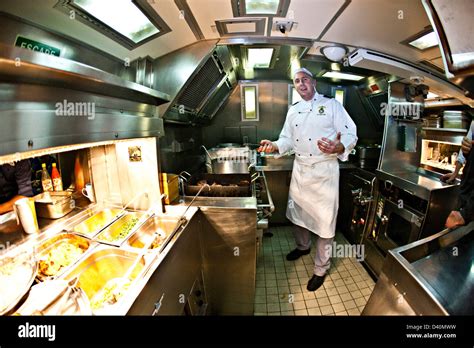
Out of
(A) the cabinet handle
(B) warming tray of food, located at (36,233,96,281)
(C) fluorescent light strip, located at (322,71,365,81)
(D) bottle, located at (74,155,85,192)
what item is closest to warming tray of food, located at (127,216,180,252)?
(B) warming tray of food, located at (36,233,96,281)

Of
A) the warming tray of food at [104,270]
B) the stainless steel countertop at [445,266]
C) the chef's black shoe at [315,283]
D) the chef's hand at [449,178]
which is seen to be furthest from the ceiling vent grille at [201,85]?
the chef's hand at [449,178]

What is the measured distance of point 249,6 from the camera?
1.50m

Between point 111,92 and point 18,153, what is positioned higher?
point 111,92

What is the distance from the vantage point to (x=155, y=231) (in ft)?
5.19

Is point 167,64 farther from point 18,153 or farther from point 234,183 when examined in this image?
point 18,153

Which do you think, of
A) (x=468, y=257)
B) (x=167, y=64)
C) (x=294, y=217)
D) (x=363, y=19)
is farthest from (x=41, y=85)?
(x=294, y=217)

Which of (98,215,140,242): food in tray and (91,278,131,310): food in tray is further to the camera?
(98,215,140,242): food in tray

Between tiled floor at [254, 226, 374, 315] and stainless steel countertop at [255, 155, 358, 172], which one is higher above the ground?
stainless steel countertop at [255, 155, 358, 172]

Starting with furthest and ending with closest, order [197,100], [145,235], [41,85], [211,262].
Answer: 1. [197,100]
2. [211,262]
3. [145,235]
4. [41,85]

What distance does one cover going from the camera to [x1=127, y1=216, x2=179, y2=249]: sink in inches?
55.3

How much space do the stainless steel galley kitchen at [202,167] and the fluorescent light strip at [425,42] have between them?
0.02m

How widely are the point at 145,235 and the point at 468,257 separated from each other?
2149 millimetres

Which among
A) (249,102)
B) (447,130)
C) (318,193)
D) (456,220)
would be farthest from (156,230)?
(447,130)

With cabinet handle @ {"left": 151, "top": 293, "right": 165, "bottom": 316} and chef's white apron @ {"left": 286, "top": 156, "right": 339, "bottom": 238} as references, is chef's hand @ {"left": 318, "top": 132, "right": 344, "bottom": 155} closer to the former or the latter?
chef's white apron @ {"left": 286, "top": 156, "right": 339, "bottom": 238}
